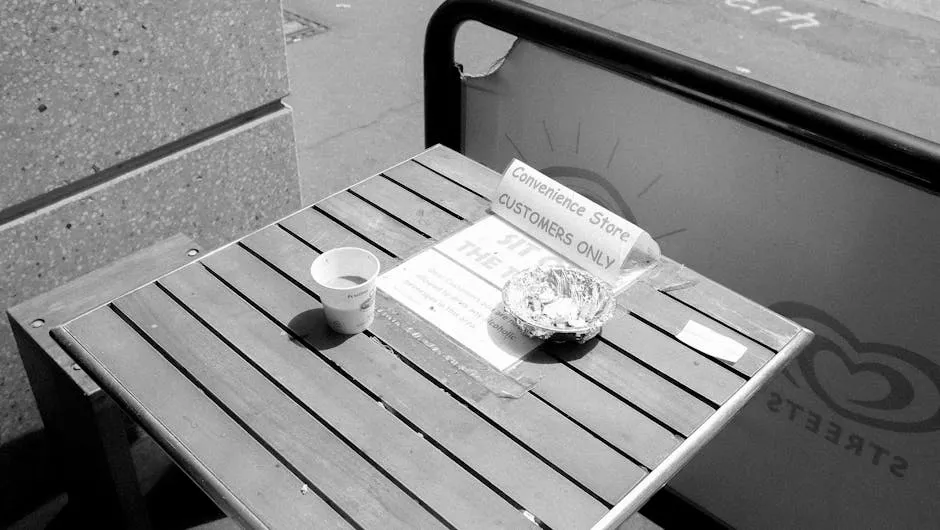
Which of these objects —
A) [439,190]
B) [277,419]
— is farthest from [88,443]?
[439,190]

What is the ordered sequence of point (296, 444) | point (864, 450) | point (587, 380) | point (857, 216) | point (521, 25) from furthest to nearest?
point (521, 25) < point (864, 450) < point (857, 216) < point (587, 380) < point (296, 444)

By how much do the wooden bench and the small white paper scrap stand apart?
114 centimetres

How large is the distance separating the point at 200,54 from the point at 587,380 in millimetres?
1418

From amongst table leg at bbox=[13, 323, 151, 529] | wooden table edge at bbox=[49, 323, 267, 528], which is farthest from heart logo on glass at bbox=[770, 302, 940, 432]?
table leg at bbox=[13, 323, 151, 529]

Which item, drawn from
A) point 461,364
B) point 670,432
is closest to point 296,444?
point 461,364

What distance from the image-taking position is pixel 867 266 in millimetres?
1823

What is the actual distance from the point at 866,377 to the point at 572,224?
75cm

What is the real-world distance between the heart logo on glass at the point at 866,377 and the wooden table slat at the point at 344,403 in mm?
1002

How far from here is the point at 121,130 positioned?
7.15ft

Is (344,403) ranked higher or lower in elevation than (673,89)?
lower

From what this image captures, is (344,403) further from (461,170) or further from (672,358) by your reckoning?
(461,170)

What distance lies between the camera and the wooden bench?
1890 mm

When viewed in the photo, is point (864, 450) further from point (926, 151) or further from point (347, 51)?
point (347, 51)

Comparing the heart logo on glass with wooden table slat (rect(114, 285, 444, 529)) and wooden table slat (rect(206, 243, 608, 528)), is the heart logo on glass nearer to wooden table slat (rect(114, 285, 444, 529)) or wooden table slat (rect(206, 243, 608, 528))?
wooden table slat (rect(206, 243, 608, 528))
